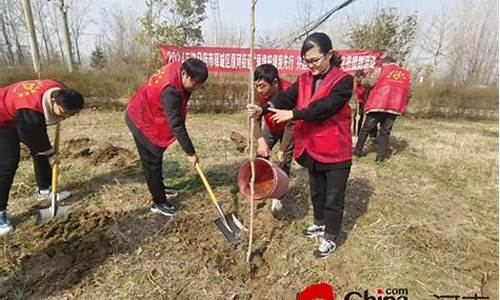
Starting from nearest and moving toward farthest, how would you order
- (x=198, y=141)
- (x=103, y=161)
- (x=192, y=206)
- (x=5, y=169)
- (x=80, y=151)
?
(x=5, y=169), (x=192, y=206), (x=103, y=161), (x=80, y=151), (x=198, y=141)

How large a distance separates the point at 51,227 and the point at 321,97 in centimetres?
258

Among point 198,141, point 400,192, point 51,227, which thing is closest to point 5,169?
point 51,227

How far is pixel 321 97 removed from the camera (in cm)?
205

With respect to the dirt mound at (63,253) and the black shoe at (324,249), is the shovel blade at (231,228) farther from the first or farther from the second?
the dirt mound at (63,253)

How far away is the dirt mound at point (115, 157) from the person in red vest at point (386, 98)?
143 inches

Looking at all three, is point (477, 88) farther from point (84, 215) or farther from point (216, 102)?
point (84, 215)

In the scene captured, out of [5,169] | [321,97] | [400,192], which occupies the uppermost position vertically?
[321,97]

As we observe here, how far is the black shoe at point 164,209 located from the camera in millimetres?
3046

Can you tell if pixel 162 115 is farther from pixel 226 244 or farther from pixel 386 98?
pixel 386 98

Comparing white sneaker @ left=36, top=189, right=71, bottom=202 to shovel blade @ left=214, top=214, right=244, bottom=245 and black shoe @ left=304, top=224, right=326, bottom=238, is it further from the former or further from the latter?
black shoe @ left=304, top=224, right=326, bottom=238

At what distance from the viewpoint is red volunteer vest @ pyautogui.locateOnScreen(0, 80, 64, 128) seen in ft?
8.21

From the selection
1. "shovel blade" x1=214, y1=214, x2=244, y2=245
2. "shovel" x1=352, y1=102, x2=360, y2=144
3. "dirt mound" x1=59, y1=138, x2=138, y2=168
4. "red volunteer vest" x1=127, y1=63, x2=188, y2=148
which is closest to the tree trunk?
"dirt mound" x1=59, y1=138, x2=138, y2=168

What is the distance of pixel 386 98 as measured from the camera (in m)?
4.48

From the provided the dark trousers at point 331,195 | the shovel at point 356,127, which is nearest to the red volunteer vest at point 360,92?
the shovel at point 356,127
